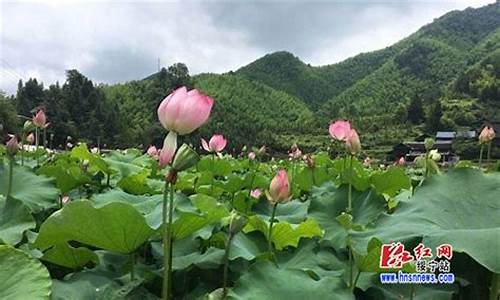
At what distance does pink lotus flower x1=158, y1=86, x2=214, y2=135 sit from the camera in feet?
3.23

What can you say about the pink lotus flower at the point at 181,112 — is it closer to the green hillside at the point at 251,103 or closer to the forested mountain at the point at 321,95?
the forested mountain at the point at 321,95

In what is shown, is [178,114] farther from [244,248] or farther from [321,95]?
[321,95]

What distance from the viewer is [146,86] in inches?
2319

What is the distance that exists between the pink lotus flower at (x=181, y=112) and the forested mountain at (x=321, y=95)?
76.1 ft

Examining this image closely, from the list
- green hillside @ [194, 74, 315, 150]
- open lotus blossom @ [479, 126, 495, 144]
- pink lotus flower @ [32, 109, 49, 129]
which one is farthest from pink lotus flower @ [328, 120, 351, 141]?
green hillside @ [194, 74, 315, 150]

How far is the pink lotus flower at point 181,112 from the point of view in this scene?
99 centimetres

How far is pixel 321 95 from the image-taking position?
79.9m

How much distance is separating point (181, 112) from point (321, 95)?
263 feet

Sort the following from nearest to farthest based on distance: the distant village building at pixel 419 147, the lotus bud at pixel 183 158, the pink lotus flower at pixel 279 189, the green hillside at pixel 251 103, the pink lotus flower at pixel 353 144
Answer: the lotus bud at pixel 183 158 < the pink lotus flower at pixel 279 189 < the pink lotus flower at pixel 353 144 < the distant village building at pixel 419 147 < the green hillside at pixel 251 103

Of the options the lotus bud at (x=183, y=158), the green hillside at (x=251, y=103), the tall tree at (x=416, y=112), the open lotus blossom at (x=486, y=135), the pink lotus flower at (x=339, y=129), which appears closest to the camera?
the lotus bud at (x=183, y=158)

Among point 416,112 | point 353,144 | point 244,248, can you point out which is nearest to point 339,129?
point 353,144

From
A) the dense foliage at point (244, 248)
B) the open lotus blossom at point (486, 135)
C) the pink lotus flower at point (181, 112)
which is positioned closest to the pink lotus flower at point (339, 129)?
the dense foliage at point (244, 248)

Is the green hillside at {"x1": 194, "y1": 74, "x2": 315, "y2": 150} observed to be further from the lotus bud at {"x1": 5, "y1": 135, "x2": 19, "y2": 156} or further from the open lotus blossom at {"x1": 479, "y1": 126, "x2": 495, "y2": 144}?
the lotus bud at {"x1": 5, "y1": 135, "x2": 19, "y2": 156}

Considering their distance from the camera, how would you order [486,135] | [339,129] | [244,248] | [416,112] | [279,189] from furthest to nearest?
[416,112], [486,135], [339,129], [279,189], [244,248]
